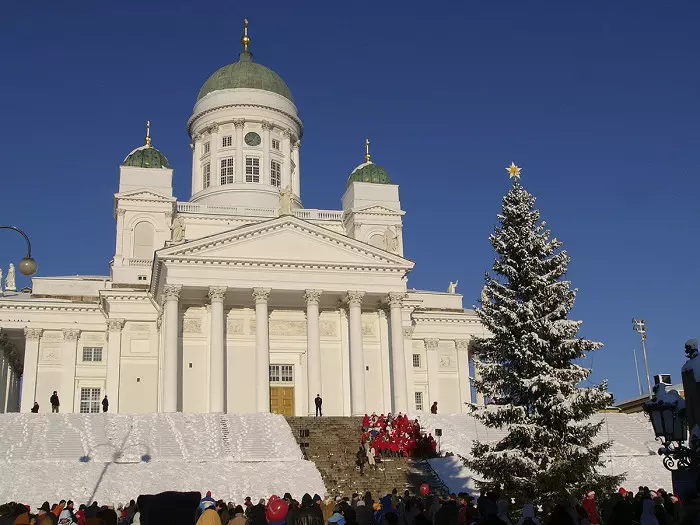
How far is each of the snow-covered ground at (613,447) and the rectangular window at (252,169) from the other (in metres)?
23.8

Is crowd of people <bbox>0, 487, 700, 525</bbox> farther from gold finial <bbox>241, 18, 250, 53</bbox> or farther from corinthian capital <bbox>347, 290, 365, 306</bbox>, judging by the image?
gold finial <bbox>241, 18, 250, 53</bbox>

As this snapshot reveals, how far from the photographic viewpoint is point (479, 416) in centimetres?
2156

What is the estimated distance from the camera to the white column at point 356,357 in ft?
135

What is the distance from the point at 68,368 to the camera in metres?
49.2

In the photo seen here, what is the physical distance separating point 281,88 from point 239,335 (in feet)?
73.7

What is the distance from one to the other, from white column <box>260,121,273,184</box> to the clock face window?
475mm

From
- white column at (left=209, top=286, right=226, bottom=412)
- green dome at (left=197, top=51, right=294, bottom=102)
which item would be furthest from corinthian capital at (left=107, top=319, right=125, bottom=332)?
green dome at (left=197, top=51, right=294, bottom=102)

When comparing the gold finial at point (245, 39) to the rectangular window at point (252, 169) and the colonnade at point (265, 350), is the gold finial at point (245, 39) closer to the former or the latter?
the rectangular window at point (252, 169)

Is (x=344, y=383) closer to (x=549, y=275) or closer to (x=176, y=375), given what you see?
(x=176, y=375)

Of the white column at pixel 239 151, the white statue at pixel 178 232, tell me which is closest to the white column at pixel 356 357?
the white statue at pixel 178 232

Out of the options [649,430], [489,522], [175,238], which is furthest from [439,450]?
[489,522]

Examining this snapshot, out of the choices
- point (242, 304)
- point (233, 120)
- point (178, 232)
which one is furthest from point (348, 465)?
point (233, 120)

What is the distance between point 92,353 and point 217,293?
507 inches

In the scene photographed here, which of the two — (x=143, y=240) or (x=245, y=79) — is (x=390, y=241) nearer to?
(x=143, y=240)
